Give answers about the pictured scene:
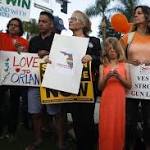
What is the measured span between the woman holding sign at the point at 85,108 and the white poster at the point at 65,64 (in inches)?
4.6

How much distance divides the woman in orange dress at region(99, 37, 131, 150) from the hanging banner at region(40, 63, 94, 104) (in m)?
0.20

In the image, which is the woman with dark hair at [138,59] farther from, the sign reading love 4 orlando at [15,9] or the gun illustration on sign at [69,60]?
the sign reading love 4 orlando at [15,9]

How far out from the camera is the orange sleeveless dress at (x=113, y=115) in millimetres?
5523

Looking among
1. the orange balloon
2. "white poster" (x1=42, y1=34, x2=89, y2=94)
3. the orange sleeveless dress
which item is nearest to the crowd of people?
the orange sleeveless dress

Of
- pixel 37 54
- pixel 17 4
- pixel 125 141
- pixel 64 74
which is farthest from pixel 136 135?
pixel 17 4

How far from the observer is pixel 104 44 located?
5809 millimetres

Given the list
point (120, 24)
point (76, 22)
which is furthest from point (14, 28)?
point (120, 24)

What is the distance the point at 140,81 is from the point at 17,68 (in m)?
1.87

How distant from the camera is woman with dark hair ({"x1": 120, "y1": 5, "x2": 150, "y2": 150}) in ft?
18.4

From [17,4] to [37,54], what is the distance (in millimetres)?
2197

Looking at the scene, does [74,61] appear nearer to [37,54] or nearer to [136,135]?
[37,54]

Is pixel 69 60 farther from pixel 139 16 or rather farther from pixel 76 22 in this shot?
pixel 139 16

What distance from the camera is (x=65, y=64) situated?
597 cm

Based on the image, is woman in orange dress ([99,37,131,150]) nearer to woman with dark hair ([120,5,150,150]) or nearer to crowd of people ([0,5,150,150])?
crowd of people ([0,5,150,150])
